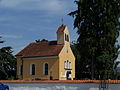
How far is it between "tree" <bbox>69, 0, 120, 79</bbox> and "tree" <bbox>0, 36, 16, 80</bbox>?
2428cm

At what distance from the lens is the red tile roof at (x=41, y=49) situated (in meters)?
61.9

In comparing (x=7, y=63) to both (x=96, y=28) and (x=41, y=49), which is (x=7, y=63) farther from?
(x=96, y=28)

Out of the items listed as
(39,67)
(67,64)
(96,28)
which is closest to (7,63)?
(39,67)

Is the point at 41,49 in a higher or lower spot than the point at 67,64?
higher

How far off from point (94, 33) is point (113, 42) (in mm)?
3136

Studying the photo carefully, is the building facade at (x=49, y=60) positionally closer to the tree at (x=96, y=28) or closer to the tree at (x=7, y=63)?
the tree at (x=7, y=63)

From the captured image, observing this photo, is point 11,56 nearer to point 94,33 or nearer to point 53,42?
point 53,42

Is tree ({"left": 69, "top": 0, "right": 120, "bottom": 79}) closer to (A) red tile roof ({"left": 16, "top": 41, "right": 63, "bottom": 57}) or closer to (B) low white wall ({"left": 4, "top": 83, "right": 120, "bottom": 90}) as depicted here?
(A) red tile roof ({"left": 16, "top": 41, "right": 63, "bottom": 57})

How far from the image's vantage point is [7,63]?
229 ft

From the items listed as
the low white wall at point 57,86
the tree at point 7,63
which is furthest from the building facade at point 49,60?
the low white wall at point 57,86

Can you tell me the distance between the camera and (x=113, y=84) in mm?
27516

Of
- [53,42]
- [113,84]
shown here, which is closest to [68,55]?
[53,42]

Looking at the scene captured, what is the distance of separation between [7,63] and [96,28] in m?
29.6

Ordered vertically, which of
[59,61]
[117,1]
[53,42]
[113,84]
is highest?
[117,1]
